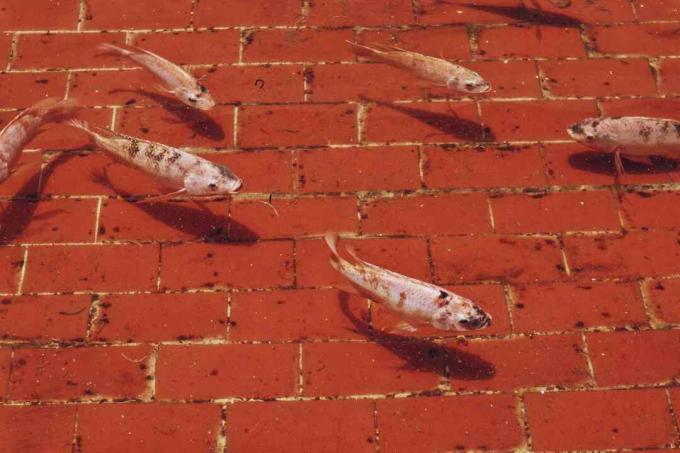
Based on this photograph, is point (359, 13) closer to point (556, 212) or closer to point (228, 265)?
point (556, 212)

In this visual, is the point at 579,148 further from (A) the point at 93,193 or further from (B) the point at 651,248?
(A) the point at 93,193

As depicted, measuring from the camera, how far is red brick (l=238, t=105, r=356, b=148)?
377 cm

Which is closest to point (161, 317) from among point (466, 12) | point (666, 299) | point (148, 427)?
point (148, 427)

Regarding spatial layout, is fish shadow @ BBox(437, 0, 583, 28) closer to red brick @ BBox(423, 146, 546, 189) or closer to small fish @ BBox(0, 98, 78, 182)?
red brick @ BBox(423, 146, 546, 189)

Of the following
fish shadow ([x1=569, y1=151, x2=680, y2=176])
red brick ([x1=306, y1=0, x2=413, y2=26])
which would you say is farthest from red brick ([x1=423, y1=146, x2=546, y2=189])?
red brick ([x1=306, y1=0, x2=413, y2=26])

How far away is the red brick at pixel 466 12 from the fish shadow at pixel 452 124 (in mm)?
631

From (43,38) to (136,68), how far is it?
577 millimetres

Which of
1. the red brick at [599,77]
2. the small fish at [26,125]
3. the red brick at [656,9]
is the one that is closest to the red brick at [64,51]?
the small fish at [26,125]

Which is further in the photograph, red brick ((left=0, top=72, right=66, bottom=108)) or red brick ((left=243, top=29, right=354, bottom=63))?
red brick ((left=243, top=29, right=354, bottom=63))

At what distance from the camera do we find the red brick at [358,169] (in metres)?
3.64

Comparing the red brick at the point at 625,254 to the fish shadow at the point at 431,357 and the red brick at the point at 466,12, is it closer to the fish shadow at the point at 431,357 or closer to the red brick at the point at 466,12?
the fish shadow at the point at 431,357

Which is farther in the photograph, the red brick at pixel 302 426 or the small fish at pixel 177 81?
the small fish at pixel 177 81

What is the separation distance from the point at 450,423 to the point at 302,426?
0.60m

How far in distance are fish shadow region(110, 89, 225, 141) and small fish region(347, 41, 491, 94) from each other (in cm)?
98
